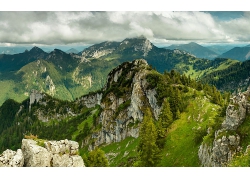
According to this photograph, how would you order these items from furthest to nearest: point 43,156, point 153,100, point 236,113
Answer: point 153,100
point 236,113
point 43,156

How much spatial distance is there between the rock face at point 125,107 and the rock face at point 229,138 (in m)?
52.7

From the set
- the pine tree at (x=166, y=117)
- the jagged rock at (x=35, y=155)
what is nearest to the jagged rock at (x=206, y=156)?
the pine tree at (x=166, y=117)

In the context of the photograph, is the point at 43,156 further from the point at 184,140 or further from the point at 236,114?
the point at 184,140

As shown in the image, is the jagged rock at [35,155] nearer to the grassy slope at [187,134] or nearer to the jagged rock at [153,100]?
the grassy slope at [187,134]

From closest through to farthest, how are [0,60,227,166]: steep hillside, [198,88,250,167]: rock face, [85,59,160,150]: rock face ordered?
[198,88,250,167]: rock face < [0,60,227,166]: steep hillside < [85,59,160,150]: rock face

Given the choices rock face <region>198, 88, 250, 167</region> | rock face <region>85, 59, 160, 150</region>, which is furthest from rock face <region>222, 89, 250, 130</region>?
rock face <region>85, 59, 160, 150</region>

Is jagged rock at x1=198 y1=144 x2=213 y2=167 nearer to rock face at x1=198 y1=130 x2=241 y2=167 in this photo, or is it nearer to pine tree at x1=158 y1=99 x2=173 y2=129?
rock face at x1=198 y1=130 x2=241 y2=167

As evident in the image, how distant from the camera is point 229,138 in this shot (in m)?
40.2

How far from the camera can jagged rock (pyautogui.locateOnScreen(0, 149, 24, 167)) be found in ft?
99.4

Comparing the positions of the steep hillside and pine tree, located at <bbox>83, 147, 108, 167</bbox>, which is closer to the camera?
pine tree, located at <bbox>83, 147, 108, 167</bbox>

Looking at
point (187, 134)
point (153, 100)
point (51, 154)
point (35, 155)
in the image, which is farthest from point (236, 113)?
point (153, 100)

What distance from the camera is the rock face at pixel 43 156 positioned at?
3105 centimetres

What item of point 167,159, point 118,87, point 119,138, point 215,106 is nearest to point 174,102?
point 215,106

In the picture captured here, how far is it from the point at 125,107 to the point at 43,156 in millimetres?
85213
